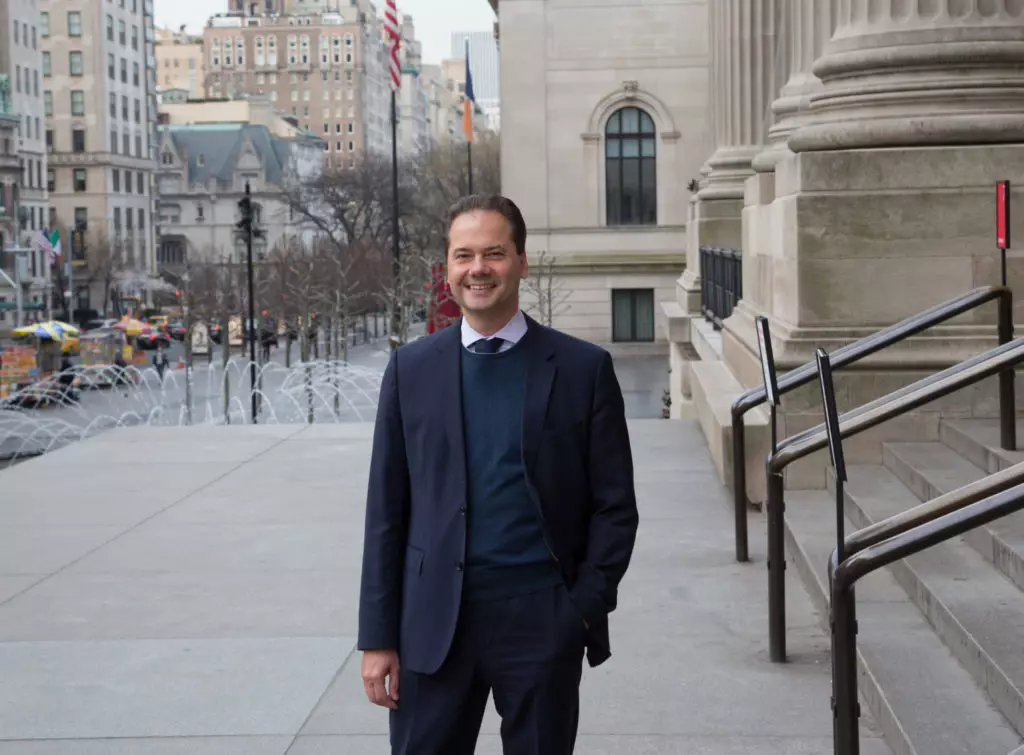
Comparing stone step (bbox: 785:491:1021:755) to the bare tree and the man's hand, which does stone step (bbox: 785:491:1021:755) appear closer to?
the man's hand

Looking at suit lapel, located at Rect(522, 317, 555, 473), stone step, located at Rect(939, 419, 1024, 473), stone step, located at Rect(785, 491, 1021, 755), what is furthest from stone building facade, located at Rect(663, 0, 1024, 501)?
suit lapel, located at Rect(522, 317, 555, 473)

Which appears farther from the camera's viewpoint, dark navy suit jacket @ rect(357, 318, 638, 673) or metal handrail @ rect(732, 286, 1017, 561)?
metal handrail @ rect(732, 286, 1017, 561)

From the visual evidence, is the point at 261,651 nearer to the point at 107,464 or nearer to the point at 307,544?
the point at 307,544

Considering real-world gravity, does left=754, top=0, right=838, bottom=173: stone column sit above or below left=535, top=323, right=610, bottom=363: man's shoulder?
above

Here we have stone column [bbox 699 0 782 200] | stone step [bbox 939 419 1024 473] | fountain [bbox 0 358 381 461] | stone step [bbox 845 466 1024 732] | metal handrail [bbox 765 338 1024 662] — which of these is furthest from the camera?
fountain [bbox 0 358 381 461]

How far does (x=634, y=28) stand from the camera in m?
54.4

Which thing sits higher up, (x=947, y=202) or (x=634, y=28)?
(x=634, y=28)

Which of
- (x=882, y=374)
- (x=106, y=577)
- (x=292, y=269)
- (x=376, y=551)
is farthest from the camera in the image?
(x=292, y=269)

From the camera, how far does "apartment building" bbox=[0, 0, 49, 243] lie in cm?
11238

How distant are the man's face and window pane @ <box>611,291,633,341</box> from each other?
51.1 metres

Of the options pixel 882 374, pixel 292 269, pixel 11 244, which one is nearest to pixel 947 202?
pixel 882 374

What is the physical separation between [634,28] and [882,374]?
45135 mm

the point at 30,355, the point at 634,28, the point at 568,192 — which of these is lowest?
the point at 30,355

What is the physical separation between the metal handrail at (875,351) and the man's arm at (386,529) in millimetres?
3476
